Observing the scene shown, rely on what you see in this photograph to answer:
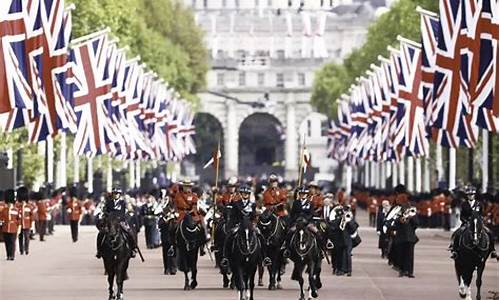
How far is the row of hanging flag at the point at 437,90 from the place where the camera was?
4397 cm

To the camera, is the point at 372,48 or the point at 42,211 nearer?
the point at 42,211

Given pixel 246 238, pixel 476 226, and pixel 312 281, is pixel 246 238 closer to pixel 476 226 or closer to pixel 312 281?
pixel 312 281

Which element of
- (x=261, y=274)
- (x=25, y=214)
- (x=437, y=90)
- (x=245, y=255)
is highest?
(x=437, y=90)

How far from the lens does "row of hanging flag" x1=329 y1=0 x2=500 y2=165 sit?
44.0 metres

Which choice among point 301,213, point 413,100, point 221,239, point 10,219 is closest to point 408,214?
point 221,239

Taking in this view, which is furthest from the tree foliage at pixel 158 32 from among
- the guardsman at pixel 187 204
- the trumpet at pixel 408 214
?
the guardsman at pixel 187 204

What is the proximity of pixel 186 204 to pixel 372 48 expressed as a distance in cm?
8576

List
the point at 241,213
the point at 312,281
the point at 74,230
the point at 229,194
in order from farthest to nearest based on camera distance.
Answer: the point at 74,230 < the point at 229,194 < the point at 312,281 < the point at 241,213

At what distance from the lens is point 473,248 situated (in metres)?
37.0

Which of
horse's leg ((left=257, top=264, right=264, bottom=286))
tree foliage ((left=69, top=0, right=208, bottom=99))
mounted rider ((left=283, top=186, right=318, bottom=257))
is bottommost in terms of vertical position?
horse's leg ((left=257, top=264, right=264, bottom=286))

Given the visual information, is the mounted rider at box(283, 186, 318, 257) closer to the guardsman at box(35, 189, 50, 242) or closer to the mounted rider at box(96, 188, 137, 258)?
the mounted rider at box(96, 188, 137, 258)

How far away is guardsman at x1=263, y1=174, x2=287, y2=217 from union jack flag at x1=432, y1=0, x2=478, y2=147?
690 cm

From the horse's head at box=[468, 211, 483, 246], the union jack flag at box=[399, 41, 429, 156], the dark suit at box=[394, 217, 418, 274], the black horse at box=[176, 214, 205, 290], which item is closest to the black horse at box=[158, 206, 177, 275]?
the black horse at box=[176, 214, 205, 290]

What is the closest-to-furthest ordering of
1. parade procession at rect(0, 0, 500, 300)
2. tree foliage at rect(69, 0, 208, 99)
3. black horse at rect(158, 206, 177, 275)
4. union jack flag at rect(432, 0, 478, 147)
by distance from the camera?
parade procession at rect(0, 0, 500, 300), black horse at rect(158, 206, 177, 275), union jack flag at rect(432, 0, 478, 147), tree foliage at rect(69, 0, 208, 99)
